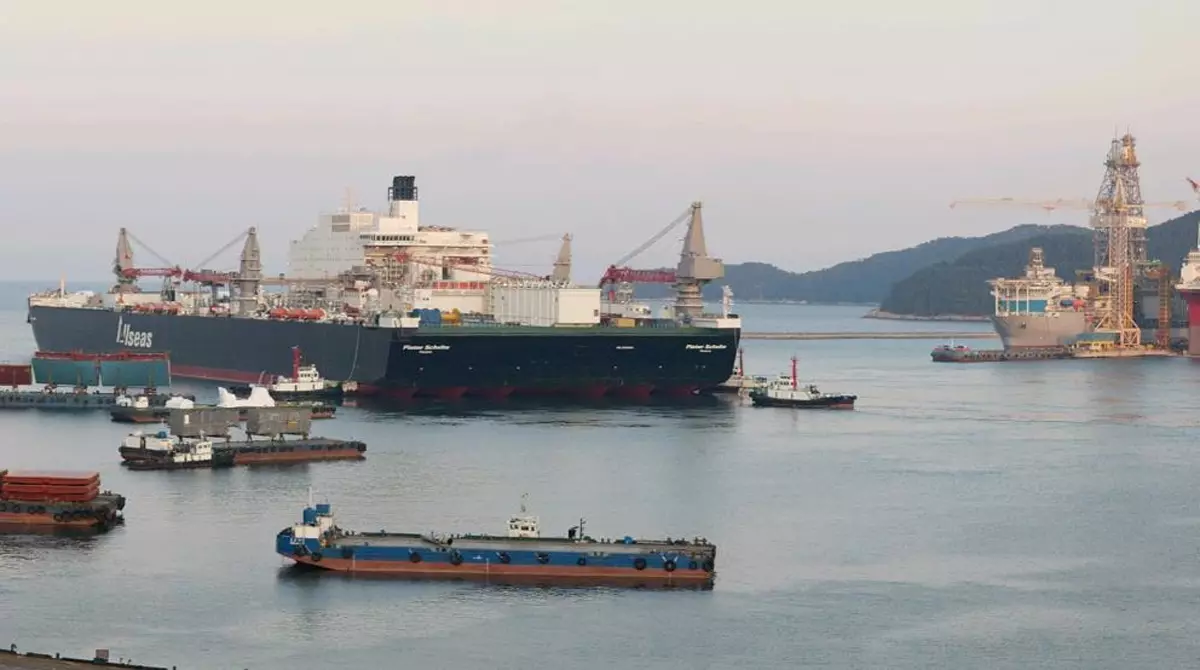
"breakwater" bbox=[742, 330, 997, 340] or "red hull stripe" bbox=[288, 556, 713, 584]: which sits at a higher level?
"breakwater" bbox=[742, 330, 997, 340]

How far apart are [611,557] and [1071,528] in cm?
1351

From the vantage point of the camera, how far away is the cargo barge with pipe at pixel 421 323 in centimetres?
8319

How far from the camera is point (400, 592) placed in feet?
133

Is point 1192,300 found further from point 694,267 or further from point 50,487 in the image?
point 50,487

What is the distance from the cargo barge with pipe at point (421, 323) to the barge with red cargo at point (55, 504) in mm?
33058

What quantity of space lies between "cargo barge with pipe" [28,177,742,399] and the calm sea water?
18.2 ft

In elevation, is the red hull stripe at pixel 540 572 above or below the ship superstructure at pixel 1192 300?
below

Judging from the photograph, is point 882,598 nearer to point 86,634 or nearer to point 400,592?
point 400,592

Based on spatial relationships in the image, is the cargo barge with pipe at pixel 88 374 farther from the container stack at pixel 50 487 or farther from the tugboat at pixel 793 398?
the container stack at pixel 50 487

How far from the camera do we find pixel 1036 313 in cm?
13750

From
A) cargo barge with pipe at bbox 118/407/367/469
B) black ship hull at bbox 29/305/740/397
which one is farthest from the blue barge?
black ship hull at bbox 29/305/740/397

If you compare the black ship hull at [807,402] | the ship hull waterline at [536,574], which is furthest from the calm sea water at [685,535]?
the black ship hull at [807,402]

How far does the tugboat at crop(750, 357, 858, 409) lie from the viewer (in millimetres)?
84625

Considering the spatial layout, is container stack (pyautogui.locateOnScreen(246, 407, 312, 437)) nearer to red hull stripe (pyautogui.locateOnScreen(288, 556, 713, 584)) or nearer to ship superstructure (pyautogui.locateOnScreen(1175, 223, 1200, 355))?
red hull stripe (pyautogui.locateOnScreen(288, 556, 713, 584))
